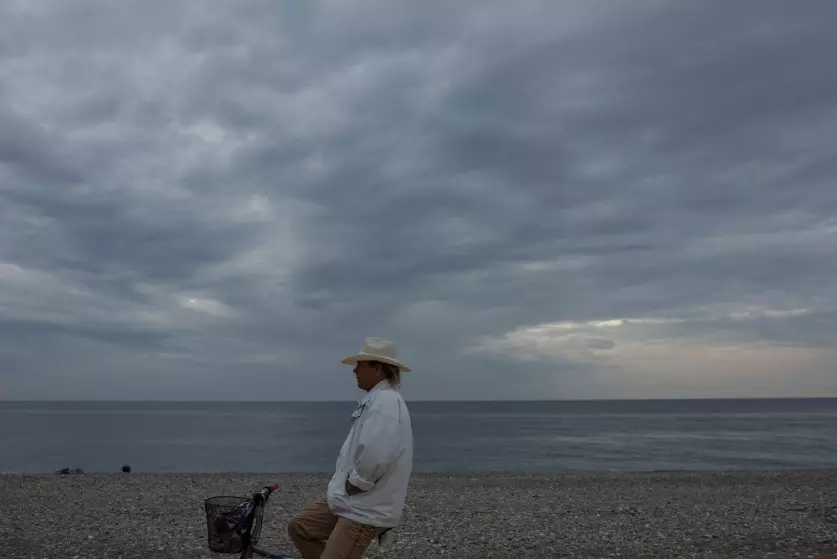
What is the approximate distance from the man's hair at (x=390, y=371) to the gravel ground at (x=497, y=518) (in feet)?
10.8

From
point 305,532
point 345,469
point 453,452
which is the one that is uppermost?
point 345,469

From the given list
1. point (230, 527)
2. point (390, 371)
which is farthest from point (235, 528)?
point (390, 371)

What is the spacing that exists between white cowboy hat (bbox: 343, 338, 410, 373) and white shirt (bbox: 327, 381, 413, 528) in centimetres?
21

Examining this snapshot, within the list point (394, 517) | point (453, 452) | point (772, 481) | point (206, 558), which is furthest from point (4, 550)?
point (453, 452)

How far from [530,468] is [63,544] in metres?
29.2

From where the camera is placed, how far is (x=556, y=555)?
934 cm

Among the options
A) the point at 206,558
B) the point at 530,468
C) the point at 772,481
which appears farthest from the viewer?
the point at 530,468

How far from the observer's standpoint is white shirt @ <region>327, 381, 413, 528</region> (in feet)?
14.7

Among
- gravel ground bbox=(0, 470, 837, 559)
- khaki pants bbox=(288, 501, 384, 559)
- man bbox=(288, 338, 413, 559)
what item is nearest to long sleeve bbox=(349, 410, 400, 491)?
man bbox=(288, 338, 413, 559)

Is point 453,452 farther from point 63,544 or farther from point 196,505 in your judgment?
point 63,544

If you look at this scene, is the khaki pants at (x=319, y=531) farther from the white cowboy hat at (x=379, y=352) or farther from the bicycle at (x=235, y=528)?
the white cowboy hat at (x=379, y=352)

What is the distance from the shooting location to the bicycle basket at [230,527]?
16.0ft

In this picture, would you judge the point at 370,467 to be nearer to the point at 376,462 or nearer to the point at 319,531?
the point at 376,462

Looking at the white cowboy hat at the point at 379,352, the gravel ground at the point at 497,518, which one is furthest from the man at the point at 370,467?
the gravel ground at the point at 497,518
